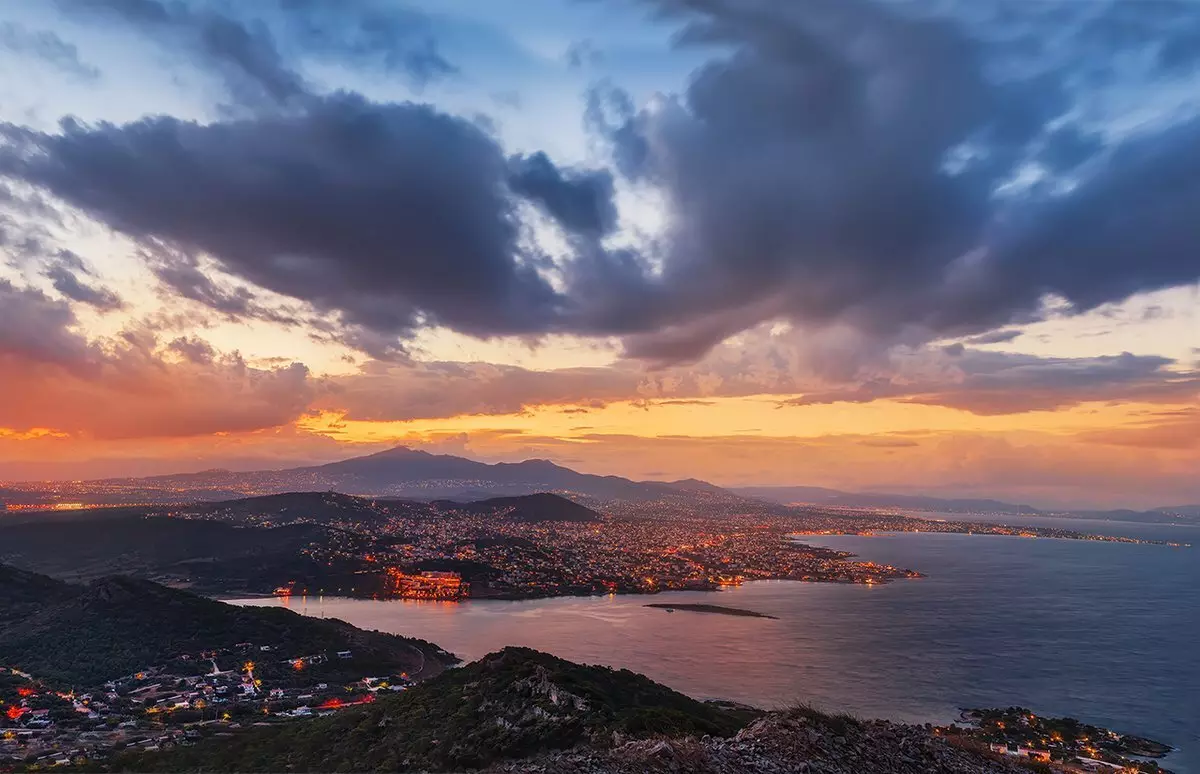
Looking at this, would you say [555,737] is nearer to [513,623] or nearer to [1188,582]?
[513,623]

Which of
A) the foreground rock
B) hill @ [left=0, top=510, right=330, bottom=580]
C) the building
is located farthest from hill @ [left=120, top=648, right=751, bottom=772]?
hill @ [left=0, top=510, right=330, bottom=580]

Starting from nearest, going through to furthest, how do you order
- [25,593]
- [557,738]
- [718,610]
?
[557,738], [25,593], [718,610]

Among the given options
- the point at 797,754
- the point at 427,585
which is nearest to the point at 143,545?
→ the point at 427,585

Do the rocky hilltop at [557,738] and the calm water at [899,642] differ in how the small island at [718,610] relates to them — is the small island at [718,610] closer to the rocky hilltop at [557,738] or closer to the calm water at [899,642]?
the calm water at [899,642]

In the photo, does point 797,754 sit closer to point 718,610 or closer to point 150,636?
point 150,636

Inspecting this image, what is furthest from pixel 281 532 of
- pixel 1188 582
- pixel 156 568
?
pixel 1188 582

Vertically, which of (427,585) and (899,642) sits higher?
(899,642)
